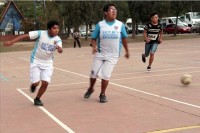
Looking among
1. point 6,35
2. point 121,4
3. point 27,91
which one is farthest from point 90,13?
point 27,91

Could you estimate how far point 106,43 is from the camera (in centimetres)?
805

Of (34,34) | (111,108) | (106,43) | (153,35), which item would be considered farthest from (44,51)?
(153,35)

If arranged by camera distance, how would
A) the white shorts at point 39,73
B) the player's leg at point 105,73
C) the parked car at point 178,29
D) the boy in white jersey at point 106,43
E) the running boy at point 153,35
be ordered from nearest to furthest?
the white shorts at point 39,73
the boy in white jersey at point 106,43
the player's leg at point 105,73
the running boy at point 153,35
the parked car at point 178,29

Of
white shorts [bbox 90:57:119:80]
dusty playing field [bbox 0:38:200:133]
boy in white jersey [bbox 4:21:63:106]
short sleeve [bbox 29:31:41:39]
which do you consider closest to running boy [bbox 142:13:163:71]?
dusty playing field [bbox 0:38:200:133]

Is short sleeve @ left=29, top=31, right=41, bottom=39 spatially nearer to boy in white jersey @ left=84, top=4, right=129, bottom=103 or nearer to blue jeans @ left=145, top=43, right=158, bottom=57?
boy in white jersey @ left=84, top=4, right=129, bottom=103

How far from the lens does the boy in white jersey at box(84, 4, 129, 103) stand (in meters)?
7.93

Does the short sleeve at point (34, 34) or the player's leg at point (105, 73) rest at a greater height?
the short sleeve at point (34, 34)

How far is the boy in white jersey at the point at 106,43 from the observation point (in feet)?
26.0

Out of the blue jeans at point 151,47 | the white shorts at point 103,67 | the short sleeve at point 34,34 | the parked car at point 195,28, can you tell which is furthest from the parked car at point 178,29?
the short sleeve at point 34,34

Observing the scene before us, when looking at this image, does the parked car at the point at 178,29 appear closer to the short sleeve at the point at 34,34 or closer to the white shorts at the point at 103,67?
the white shorts at the point at 103,67

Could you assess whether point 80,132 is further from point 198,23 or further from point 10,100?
point 198,23

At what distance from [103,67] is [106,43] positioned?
1.63 ft

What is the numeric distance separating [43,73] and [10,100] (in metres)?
1.17

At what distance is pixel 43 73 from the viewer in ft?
25.7
